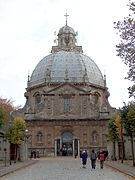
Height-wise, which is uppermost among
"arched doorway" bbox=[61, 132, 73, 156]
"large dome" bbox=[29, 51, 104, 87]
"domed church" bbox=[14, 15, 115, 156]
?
"large dome" bbox=[29, 51, 104, 87]

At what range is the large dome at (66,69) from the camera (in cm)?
9994

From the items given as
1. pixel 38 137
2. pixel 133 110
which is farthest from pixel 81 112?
pixel 133 110

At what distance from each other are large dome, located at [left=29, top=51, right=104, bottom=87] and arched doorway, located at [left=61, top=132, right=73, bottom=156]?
14.3 meters

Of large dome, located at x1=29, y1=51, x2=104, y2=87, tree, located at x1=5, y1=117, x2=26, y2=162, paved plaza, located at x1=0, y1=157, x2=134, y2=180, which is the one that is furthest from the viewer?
large dome, located at x1=29, y1=51, x2=104, y2=87

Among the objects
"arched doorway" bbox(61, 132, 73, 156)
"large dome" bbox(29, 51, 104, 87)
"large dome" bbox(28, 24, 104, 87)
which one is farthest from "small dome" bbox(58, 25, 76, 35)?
"arched doorway" bbox(61, 132, 73, 156)

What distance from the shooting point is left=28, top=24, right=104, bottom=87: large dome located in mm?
99938

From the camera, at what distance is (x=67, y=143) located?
9038cm

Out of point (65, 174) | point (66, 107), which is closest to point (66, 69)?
point (66, 107)

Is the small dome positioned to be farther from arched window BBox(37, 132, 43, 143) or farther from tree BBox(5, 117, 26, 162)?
tree BBox(5, 117, 26, 162)

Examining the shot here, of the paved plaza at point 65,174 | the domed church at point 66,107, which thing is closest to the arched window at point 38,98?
the domed church at point 66,107

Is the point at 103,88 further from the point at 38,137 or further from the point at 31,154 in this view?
the point at 31,154

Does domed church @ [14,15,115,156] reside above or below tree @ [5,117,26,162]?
above

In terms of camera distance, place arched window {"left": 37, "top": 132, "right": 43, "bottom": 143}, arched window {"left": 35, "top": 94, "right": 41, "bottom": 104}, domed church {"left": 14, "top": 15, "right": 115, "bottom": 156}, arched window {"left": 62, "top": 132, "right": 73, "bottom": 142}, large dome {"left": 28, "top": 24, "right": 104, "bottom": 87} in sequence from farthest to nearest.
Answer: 1. large dome {"left": 28, "top": 24, "right": 104, "bottom": 87}
2. arched window {"left": 35, "top": 94, "right": 41, "bottom": 104}
3. arched window {"left": 62, "top": 132, "right": 73, "bottom": 142}
4. arched window {"left": 37, "top": 132, "right": 43, "bottom": 143}
5. domed church {"left": 14, "top": 15, "right": 115, "bottom": 156}

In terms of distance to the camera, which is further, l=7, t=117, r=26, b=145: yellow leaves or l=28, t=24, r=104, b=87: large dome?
l=28, t=24, r=104, b=87: large dome
